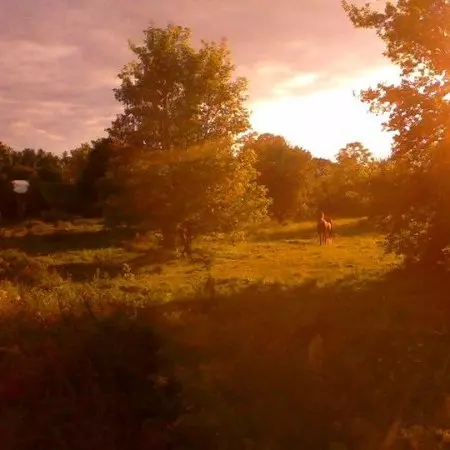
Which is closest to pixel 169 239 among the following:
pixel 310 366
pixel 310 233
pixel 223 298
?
pixel 223 298

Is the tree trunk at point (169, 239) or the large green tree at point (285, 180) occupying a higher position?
the large green tree at point (285, 180)

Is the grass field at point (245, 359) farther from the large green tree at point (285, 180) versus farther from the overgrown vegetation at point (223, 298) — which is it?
the large green tree at point (285, 180)

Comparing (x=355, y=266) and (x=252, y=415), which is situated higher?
(x=355, y=266)

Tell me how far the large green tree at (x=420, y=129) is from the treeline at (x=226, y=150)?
3cm

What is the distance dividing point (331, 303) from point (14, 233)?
3237 cm

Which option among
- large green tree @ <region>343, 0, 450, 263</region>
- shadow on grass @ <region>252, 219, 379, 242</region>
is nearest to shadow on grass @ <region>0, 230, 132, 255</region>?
shadow on grass @ <region>252, 219, 379, 242</region>

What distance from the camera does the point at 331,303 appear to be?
1500 centimetres

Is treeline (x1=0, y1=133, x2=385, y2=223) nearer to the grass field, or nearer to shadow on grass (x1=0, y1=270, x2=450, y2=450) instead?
the grass field

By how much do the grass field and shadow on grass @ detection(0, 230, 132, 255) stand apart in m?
15.9

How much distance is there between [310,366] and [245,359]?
49.9 inches

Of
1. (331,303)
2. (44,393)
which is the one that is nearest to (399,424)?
(331,303)

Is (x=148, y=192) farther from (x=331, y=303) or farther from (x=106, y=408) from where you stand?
(x=106, y=408)

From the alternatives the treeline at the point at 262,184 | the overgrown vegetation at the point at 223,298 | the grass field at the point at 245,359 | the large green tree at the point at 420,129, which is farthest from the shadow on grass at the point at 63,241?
the large green tree at the point at 420,129

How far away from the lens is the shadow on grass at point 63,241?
33.3 meters
